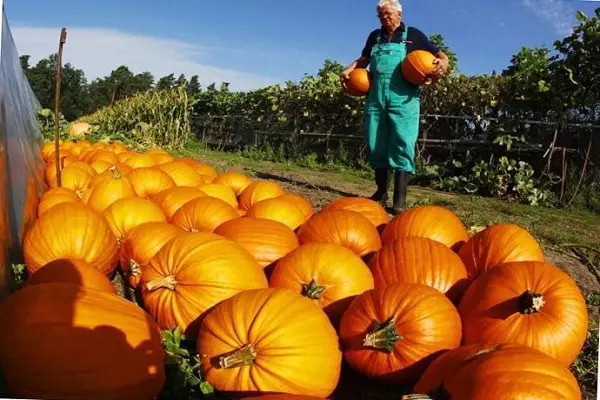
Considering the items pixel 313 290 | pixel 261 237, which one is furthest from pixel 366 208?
pixel 313 290

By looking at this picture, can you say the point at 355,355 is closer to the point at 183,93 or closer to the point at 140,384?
the point at 140,384

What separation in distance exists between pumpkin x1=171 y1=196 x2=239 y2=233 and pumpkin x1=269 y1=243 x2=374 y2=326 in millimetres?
755

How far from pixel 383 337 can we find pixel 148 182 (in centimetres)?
246

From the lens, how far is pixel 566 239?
15.7 ft

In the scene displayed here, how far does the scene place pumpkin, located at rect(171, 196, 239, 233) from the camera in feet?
10.3

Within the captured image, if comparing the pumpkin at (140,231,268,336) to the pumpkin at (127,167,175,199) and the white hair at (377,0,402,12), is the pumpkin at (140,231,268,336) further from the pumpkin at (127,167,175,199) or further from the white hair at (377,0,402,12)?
the white hair at (377,0,402,12)

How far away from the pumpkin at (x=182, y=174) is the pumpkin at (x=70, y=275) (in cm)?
187

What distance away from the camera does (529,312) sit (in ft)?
7.05

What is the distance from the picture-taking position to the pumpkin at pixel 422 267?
2502 millimetres

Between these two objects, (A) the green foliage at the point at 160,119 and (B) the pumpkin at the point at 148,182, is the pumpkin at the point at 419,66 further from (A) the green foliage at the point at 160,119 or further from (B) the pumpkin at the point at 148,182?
(A) the green foliage at the point at 160,119

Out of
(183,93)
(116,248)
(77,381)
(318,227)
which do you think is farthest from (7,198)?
(183,93)

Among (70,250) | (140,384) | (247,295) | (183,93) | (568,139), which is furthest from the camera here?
(183,93)

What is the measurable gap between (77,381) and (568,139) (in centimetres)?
792

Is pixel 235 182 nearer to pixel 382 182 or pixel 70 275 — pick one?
pixel 382 182
